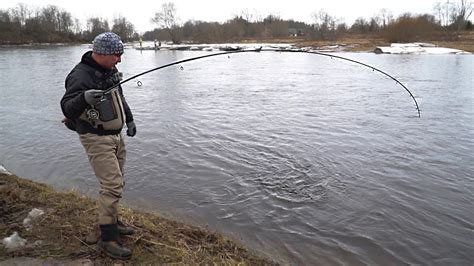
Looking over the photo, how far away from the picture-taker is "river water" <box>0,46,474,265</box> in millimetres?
5137

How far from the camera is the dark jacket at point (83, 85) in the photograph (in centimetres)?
325

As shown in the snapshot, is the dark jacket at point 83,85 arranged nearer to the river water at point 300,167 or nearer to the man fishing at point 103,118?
the man fishing at point 103,118

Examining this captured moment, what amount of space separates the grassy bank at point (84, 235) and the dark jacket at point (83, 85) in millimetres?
1194

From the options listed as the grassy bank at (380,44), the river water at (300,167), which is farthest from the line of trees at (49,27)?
the river water at (300,167)

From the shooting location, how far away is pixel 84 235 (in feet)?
13.0

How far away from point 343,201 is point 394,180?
4.73ft

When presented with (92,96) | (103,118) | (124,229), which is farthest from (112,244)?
(92,96)

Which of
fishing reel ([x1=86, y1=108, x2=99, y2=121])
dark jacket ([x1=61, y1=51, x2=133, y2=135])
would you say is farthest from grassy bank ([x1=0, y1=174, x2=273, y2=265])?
fishing reel ([x1=86, y1=108, x2=99, y2=121])

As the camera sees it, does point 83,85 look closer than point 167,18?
Yes

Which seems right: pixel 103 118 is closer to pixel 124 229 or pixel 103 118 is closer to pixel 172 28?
pixel 124 229

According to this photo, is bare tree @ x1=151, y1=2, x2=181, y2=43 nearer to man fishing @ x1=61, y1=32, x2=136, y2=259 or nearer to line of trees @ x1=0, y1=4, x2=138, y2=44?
line of trees @ x1=0, y1=4, x2=138, y2=44

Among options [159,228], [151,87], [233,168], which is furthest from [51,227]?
[151,87]

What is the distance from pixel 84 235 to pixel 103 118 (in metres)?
1.37

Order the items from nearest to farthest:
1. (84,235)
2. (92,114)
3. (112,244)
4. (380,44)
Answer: (92,114)
(112,244)
(84,235)
(380,44)
